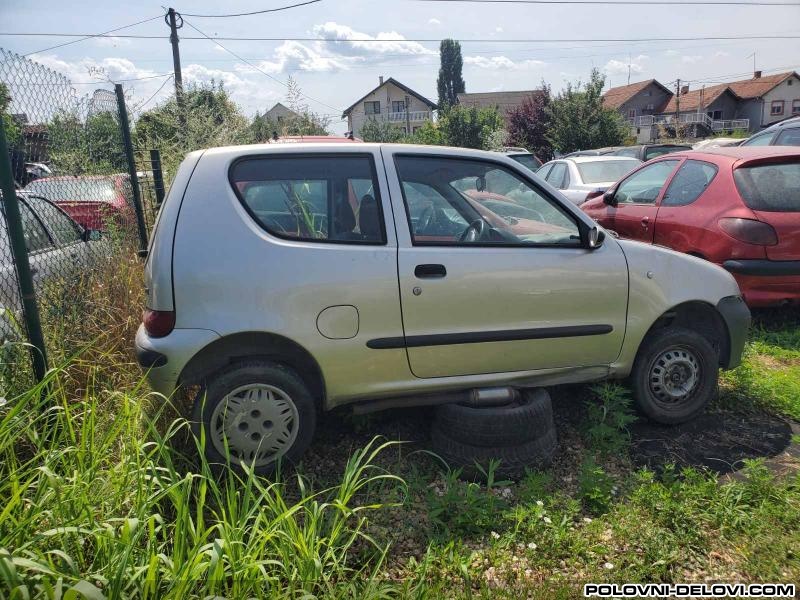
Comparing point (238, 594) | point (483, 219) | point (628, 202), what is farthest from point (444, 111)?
point (238, 594)

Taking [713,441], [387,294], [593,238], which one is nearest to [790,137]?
[713,441]

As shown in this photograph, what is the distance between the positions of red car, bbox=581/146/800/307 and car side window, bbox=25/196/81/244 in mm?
5028

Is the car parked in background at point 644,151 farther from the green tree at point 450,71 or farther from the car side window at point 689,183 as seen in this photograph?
the green tree at point 450,71

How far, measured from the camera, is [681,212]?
211 inches

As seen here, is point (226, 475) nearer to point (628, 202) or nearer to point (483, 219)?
point (483, 219)

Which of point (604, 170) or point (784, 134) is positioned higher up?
point (784, 134)

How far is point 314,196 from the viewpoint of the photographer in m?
3.32

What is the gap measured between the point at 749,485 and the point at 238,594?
2.60 meters

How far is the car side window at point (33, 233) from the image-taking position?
4.59 m

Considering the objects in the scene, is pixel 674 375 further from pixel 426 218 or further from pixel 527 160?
pixel 527 160

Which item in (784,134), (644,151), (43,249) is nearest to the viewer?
(43,249)

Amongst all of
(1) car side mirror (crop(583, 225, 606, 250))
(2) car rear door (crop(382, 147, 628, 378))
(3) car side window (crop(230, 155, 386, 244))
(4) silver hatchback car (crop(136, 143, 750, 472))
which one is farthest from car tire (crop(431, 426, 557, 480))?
(3) car side window (crop(230, 155, 386, 244))

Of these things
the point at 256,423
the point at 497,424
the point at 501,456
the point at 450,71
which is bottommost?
the point at 501,456

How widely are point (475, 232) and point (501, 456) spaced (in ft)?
4.30
